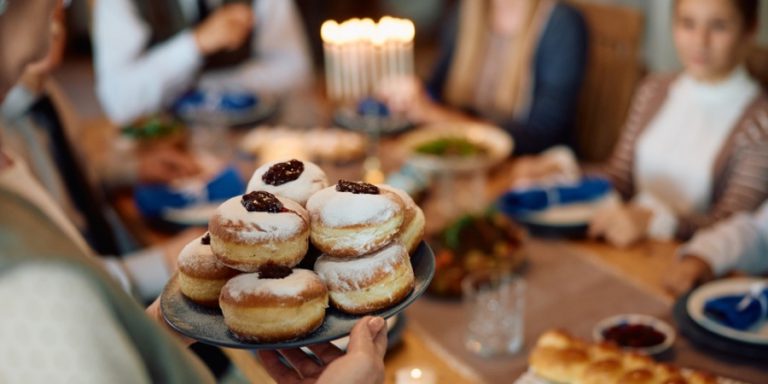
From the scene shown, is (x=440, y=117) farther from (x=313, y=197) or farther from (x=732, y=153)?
(x=313, y=197)

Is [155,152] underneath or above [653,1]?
underneath

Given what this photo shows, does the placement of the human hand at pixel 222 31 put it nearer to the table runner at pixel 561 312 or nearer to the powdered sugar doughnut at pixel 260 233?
the table runner at pixel 561 312

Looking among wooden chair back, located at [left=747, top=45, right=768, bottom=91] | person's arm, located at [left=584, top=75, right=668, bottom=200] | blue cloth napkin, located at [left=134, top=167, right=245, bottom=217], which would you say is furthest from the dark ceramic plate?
Answer: wooden chair back, located at [left=747, top=45, right=768, bottom=91]

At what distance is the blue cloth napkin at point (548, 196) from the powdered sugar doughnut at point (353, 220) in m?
1.27

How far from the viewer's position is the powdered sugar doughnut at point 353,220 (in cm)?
85

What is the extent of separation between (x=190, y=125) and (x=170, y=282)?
6.87 ft

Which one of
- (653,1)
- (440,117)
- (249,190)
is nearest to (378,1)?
(653,1)

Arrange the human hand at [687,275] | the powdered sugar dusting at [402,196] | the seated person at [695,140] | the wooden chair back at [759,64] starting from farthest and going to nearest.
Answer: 1. the wooden chair back at [759,64]
2. the seated person at [695,140]
3. the human hand at [687,275]
4. the powdered sugar dusting at [402,196]

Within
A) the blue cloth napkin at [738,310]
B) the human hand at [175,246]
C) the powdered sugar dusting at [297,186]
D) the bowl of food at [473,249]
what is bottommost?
the human hand at [175,246]

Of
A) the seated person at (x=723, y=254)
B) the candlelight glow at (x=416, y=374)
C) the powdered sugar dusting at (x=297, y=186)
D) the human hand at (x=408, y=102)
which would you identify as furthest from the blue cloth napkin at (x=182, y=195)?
the powdered sugar dusting at (x=297, y=186)

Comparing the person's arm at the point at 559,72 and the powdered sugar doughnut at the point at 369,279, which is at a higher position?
the powdered sugar doughnut at the point at 369,279

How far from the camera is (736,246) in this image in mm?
1796

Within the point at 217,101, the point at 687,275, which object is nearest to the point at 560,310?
the point at 687,275

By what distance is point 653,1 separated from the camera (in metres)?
3.55
